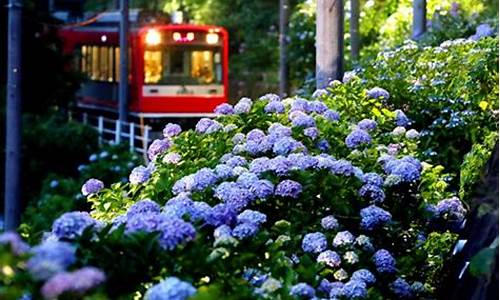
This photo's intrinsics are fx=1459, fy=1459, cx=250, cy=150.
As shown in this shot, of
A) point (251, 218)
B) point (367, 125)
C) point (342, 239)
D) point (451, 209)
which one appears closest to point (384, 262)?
point (342, 239)

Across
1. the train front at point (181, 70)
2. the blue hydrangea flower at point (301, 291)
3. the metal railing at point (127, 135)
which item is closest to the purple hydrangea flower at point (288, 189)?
the blue hydrangea flower at point (301, 291)

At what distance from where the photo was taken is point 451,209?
837cm

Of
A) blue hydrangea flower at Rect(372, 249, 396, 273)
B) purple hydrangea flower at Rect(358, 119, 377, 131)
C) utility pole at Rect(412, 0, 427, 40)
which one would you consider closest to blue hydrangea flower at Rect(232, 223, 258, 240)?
blue hydrangea flower at Rect(372, 249, 396, 273)

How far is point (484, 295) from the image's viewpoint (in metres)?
6.31

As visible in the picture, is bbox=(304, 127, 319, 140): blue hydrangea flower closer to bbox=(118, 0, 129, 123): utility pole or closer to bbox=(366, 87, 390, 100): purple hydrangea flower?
bbox=(366, 87, 390, 100): purple hydrangea flower

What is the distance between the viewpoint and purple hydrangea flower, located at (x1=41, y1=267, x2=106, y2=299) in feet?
14.5

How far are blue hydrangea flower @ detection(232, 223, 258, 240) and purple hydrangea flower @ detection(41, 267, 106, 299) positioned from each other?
1622 millimetres

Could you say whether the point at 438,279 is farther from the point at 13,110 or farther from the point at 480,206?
the point at 13,110

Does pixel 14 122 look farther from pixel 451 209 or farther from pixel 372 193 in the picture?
pixel 372 193

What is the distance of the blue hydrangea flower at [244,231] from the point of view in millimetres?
6164

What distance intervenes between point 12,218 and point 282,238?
449 inches

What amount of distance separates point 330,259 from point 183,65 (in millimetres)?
29329

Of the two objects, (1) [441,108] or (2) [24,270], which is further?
(1) [441,108]

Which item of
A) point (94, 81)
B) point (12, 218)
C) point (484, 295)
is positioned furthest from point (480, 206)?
point (94, 81)
